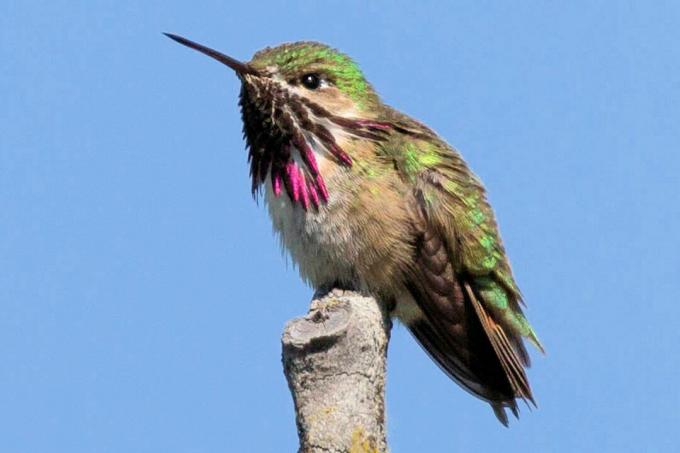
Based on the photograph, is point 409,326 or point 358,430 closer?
point 358,430

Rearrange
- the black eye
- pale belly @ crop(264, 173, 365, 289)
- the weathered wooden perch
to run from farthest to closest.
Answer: the black eye < pale belly @ crop(264, 173, 365, 289) < the weathered wooden perch

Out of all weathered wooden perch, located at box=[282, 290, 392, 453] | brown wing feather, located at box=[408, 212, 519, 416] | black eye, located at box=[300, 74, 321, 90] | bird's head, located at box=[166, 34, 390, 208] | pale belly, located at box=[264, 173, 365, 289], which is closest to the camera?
weathered wooden perch, located at box=[282, 290, 392, 453]

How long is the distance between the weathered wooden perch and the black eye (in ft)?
8.43

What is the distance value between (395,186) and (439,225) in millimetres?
447

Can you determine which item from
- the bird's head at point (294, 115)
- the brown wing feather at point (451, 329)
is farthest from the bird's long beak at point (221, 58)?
the brown wing feather at point (451, 329)

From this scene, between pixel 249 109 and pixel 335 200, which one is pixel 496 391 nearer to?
pixel 335 200

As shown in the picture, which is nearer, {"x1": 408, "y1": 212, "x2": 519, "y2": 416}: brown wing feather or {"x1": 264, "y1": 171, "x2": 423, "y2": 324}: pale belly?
{"x1": 264, "y1": 171, "x2": 423, "y2": 324}: pale belly

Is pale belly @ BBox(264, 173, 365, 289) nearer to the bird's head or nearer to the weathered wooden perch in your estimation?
the bird's head

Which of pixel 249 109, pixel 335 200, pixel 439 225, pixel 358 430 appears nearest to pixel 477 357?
pixel 439 225

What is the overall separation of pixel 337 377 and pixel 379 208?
2.35 metres

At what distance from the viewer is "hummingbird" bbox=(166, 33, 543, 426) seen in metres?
A: 8.29

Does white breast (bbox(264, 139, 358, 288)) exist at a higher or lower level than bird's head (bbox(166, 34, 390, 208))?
lower

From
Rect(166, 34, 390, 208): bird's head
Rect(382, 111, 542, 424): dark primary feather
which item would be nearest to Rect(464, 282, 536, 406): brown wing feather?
Rect(382, 111, 542, 424): dark primary feather

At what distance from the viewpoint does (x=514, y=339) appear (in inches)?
349
